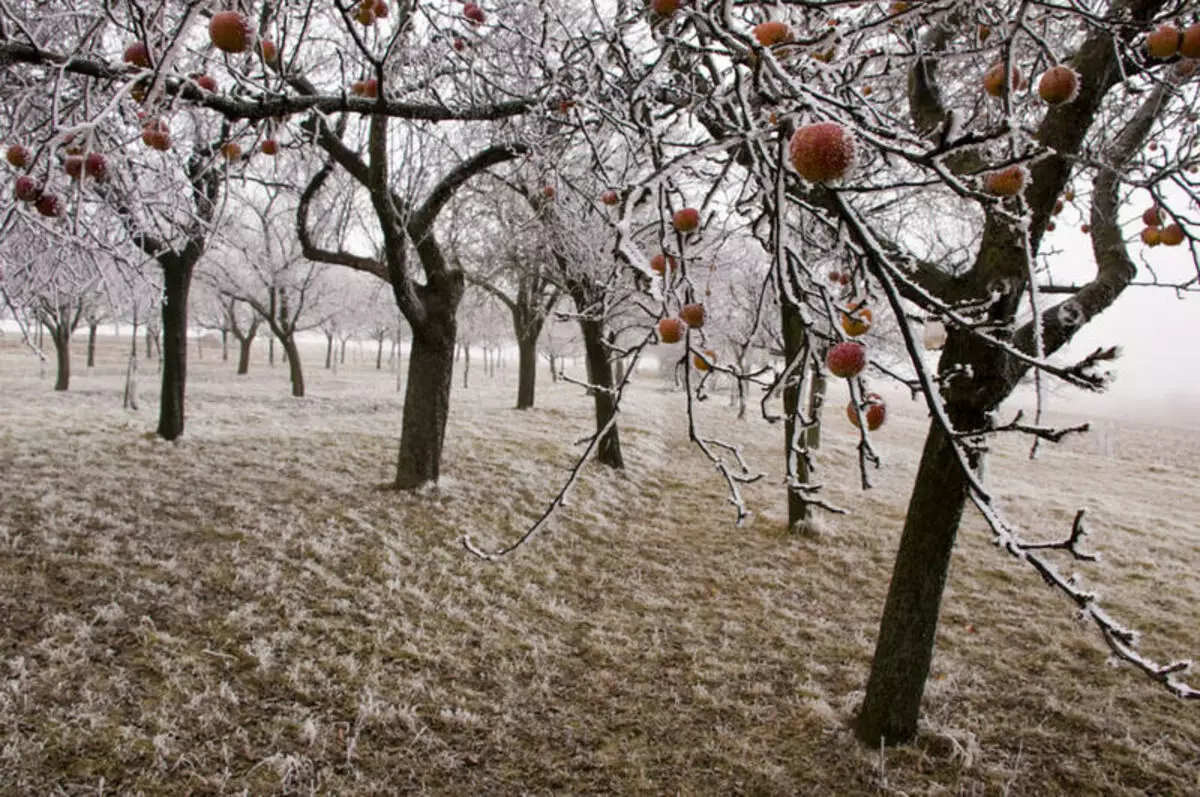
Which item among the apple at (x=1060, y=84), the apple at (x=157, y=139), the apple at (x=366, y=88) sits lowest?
the apple at (x=157, y=139)

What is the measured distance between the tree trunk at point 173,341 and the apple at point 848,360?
10007 millimetres

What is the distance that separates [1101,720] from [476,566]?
500 centimetres

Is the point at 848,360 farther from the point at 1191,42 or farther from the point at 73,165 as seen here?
the point at 73,165

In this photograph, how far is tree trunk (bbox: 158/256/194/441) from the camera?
8938 millimetres

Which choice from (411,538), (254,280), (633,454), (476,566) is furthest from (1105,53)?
(254,280)

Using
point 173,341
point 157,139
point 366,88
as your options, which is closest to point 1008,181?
point 157,139

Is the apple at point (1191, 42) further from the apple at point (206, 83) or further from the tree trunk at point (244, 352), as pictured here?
the tree trunk at point (244, 352)

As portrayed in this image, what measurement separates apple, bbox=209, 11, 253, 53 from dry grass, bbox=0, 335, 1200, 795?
3411 mm

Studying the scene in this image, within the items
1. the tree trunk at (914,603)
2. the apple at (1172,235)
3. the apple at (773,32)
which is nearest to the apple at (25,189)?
the apple at (773,32)

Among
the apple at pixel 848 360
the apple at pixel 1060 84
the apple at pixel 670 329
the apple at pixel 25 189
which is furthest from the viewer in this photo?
the apple at pixel 25 189

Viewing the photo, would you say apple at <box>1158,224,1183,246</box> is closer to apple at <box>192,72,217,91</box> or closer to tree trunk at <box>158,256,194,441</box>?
apple at <box>192,72,217,91</box>

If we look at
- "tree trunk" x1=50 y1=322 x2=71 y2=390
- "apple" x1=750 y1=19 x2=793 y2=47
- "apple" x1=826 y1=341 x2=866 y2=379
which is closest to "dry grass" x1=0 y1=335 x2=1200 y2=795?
"apple" x1=826 y1=341 x2=866 y2=379

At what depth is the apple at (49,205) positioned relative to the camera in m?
2.04

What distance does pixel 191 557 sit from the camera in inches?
210
